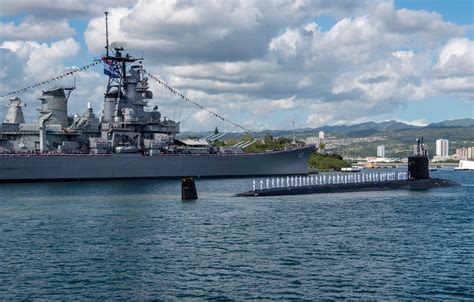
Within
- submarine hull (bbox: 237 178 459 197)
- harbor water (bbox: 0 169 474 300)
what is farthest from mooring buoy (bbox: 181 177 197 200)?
submarine hull (bbox: 237 178 459 197)

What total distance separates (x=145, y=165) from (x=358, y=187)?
34.9 metres

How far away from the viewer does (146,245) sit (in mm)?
32844

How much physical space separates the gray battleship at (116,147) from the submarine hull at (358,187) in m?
31.2

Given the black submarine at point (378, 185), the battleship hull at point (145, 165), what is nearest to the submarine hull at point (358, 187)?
the black submarine at point (378, 185)

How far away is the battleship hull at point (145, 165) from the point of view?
82.2m

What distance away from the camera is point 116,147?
89875 mm

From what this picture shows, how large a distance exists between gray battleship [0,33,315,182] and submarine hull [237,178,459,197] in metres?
31.2

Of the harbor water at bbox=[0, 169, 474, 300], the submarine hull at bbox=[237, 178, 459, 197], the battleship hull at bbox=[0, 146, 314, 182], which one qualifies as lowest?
the harbor water at bbox=[0, 169, 474, 300]

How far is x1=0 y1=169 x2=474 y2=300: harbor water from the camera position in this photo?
23.5 metres

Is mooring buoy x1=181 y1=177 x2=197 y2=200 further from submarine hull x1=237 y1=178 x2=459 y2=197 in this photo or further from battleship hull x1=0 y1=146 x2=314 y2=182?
battleship hull x1=0 y1=146 x2=314 y2=182

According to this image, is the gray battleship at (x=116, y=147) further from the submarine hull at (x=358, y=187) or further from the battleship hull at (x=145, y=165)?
the submarine hull at (x=358, y=187)

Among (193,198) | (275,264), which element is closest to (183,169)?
(193,198)

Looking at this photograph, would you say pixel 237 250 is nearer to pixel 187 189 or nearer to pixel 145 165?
pixel 187 189

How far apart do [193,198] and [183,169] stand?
35829 millimetres
